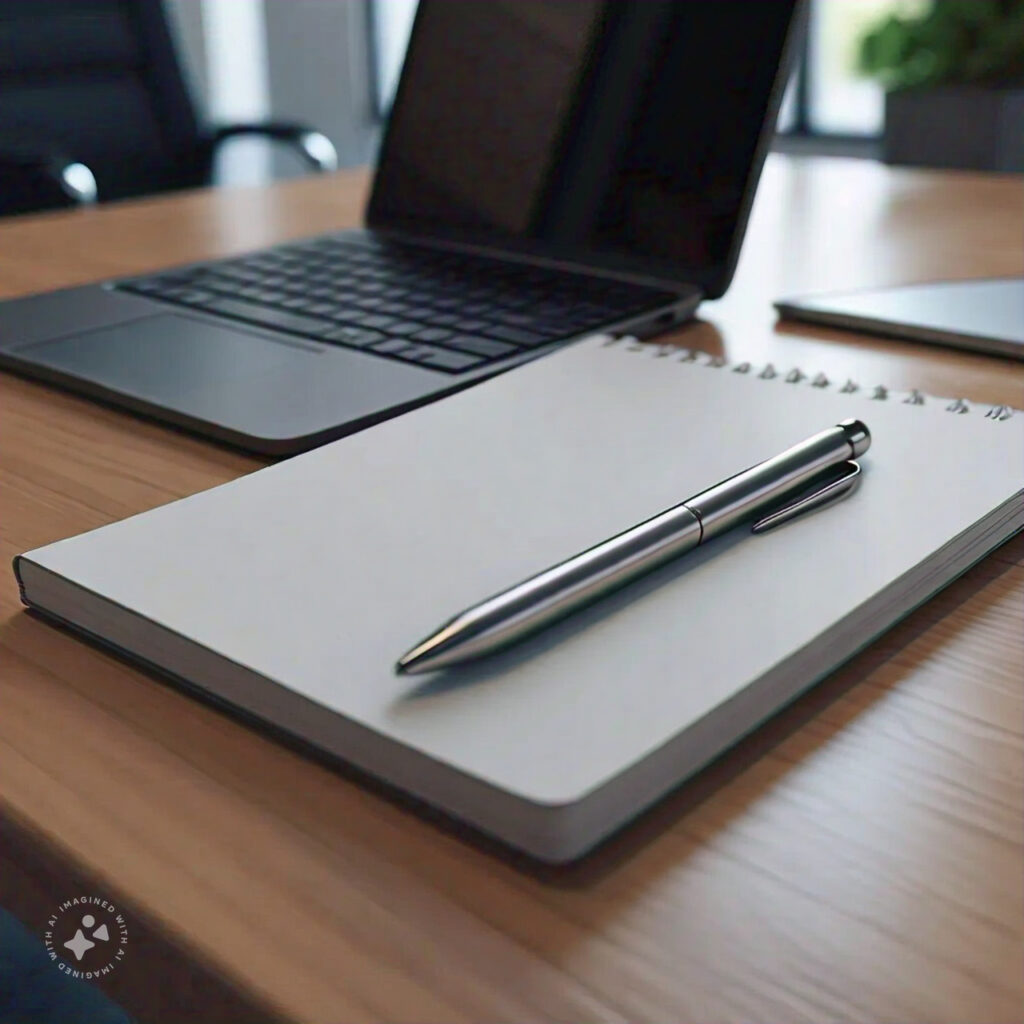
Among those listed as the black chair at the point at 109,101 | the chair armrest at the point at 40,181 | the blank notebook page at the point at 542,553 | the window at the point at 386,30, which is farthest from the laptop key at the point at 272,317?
the window at the point at 386,30

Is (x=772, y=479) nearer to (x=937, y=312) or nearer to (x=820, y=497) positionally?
(x=820, y=497)

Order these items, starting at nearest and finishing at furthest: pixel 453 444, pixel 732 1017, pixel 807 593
Answer: 1. pixel 732 1017
2. pixel 807 593
3. pixel 453 444

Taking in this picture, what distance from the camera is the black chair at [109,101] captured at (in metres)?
1.91

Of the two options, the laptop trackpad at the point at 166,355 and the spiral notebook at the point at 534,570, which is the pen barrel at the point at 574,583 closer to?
the spiral notebook at the point at 534,570

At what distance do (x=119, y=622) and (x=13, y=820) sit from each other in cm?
7

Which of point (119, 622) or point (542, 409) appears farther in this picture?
point (542, 409)

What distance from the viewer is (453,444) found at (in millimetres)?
448

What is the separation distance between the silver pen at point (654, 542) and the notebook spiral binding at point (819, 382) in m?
0.07

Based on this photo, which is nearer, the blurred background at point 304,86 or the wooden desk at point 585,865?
the wooden desk at point 585,865

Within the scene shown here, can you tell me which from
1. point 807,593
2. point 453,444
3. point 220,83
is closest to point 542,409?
point 453,444

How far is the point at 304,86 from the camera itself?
395cm

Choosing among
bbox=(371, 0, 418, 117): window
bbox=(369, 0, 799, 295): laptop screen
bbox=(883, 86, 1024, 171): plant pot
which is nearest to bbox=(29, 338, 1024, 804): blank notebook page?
bbox=(369, 0, 799, 295): laptop screen

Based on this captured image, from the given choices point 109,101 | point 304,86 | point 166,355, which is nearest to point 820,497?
point 166,355

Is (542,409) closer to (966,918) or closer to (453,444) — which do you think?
(453,444)
